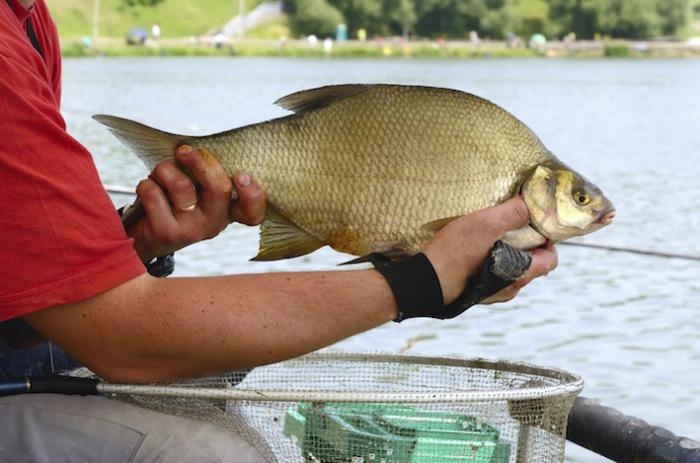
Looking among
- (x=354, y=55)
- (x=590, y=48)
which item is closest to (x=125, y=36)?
(x=354, y=55)

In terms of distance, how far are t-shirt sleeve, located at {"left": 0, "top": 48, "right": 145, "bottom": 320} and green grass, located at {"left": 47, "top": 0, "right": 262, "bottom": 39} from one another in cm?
7471

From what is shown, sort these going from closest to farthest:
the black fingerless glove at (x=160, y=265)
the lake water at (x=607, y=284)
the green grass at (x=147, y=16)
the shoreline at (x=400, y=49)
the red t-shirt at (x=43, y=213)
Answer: the red t-shirt at (x=43, y=213), the black fingerless glove at (x=160, y=265), the lake water at (x=607, y=284), the shoreline at (x=400, y=49), the green grass at (x=147, y=16)

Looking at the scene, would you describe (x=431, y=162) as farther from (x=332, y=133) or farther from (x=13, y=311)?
(x=13, y=311)

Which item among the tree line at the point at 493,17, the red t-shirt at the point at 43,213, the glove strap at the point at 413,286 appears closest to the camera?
the red t-shirt at the point at 43,213

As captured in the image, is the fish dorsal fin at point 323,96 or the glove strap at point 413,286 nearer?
the glove strap at point 413,286

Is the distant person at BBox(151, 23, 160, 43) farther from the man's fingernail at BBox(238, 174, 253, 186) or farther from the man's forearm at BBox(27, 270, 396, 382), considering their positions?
the man's forearm at BBox(27, 270, 396, 382)

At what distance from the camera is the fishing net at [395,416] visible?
Answer: 2.13 m

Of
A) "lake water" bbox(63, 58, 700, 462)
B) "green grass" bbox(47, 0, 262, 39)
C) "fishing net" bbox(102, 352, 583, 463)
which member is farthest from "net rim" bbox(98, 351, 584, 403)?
"green grass" bbox(47, 0, 262, 39)

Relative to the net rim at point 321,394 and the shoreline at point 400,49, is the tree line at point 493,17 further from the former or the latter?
the net rim at point 321,394

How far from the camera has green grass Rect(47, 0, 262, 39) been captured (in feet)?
253

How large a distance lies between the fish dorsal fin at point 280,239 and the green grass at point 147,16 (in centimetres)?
7440

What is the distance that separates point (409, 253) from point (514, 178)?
9.1 inches

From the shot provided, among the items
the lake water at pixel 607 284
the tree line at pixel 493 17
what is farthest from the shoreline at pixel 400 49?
the lake water at pixel 607 284

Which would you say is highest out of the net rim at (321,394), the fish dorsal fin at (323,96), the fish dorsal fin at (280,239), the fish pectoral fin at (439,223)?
the fish dorsal fin at (323,96)
